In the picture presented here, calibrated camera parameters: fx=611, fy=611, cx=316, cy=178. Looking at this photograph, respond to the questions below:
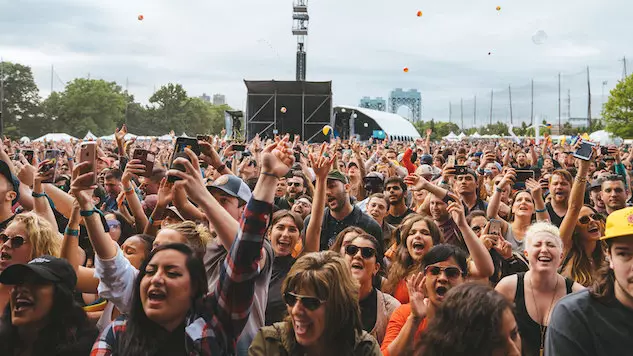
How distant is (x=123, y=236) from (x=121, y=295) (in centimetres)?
237

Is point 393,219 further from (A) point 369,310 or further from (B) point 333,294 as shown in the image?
(B) point 333,294

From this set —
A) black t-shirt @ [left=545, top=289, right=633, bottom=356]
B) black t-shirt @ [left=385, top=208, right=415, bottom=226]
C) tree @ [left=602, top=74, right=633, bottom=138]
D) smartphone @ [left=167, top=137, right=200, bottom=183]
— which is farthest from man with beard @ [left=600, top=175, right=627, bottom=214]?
tree @ [left=602, top=74, right=633, bottom=138]

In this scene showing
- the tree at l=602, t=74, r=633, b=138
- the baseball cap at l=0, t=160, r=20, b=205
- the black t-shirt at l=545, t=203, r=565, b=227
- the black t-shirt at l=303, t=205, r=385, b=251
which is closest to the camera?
the baseball cap at l=0, t=160, r=20, b=205

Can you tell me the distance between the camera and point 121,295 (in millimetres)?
3049

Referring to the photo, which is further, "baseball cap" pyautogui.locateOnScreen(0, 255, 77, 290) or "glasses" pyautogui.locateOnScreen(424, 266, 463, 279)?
"glasses" pyautogui.locateOnScreen(424, 266, 463, 279)

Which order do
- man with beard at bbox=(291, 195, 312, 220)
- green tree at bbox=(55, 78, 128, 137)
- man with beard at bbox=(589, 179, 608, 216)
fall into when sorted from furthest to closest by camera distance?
green tree at bbox=(55, 78, 128, 137) < man with beard at bbox=(589, 179, 608, 216) < man with beard at bbox=(291, 195, 312, 220)

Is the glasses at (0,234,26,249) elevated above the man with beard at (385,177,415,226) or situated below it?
A: below

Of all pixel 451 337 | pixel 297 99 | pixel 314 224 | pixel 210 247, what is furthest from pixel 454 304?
pixel 297 99

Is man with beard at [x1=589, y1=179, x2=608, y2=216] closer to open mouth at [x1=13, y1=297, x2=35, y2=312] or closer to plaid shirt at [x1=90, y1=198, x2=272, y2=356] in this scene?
plaid shirt at [x1=90, y1=198, x2=272, y2=356]

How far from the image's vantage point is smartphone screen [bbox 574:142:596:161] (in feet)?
16.4

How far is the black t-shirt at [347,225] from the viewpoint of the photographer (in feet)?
17.6

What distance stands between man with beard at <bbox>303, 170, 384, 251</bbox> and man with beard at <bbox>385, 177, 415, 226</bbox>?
3.35 ft

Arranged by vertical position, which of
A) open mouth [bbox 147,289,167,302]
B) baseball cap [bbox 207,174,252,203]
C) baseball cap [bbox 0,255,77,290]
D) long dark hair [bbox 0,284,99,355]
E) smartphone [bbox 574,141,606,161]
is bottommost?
long dark hair [bbox 0,284,99,355]

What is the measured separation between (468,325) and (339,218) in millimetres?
3373
